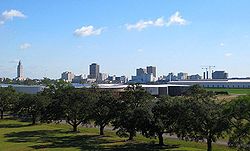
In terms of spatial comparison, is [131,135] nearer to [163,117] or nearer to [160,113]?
[160,113]

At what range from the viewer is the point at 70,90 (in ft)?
235

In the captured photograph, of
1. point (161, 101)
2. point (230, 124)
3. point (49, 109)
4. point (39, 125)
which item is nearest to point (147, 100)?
point (161, 101)

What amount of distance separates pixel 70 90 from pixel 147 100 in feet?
71.5

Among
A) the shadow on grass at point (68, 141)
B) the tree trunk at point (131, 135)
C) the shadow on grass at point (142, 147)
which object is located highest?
the tree trunk at point (131, 135)

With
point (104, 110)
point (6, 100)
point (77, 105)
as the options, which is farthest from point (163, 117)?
point (6, 100)

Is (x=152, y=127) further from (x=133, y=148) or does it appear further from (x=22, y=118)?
(x=22, y=118)

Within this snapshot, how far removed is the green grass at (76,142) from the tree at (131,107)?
6.88 feet

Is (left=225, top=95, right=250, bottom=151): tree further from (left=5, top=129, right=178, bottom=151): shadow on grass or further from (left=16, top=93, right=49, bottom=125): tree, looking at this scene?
(left=16, top=93, right=49, bottom=125): tree

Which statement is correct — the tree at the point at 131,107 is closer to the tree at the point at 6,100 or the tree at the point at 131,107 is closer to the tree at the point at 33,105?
the tree at the point at 33,105

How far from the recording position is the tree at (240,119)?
3469 cm

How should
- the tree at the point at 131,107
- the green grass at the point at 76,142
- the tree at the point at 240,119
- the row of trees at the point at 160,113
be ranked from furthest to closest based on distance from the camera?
1. the tree at the point at 131,107
2. the green grass at the point at 76,142
3. the row of trees at the point at 160,113
4. the tree at the point at 240,119

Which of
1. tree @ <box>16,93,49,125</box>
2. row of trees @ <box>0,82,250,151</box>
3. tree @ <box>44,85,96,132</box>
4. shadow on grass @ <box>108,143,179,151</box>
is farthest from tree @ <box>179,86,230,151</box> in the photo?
tree @ <box>16,93,49,125</box>

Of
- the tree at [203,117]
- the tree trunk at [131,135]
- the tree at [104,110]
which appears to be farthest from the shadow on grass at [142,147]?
the tree at [104,110]

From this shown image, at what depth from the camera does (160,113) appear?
165ft
